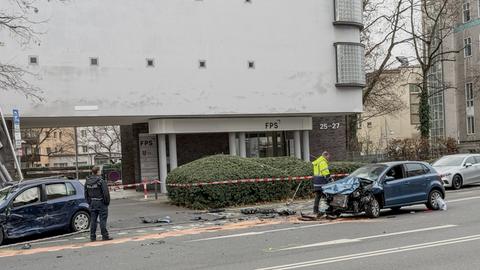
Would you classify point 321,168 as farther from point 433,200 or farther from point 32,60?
point 32,60

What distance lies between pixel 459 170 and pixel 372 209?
11.5 m

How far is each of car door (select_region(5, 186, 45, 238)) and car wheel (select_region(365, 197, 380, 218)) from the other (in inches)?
333

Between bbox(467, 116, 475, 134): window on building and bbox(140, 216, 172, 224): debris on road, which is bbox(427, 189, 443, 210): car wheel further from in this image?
bbox(467, 116, 475, 134): window on building

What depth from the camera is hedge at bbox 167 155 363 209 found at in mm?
20745

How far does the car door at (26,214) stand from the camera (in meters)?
14.3

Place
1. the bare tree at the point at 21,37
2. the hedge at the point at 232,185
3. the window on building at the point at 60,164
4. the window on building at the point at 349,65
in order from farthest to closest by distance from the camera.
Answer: the window on building at the point at 60,164 → the window on building at the point at 349,65 → the bare tree at the point at 21,37 → the hedge at the point at 232,185

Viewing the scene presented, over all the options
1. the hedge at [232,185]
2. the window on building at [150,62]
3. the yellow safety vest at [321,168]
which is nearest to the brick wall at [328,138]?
the hedge at [232,185]

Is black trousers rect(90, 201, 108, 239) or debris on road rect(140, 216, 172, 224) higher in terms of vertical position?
black trousers rect(90, 201, 108, 239)

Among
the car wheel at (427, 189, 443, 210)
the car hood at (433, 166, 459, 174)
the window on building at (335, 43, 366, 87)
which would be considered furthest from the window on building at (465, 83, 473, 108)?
the car wheel at (427, 189, 443, 210)

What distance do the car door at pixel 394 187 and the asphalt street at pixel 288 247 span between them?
599 mm

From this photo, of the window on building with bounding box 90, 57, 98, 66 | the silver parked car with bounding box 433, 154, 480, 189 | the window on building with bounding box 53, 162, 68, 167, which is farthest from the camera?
the window on building with bounding box 53, 162, 68, 167

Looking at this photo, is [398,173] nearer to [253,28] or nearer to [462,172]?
[462,172]

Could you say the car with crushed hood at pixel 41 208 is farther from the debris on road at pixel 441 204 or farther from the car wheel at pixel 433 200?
the debris on road at pixel 441 204

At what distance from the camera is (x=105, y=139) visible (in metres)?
87.6
